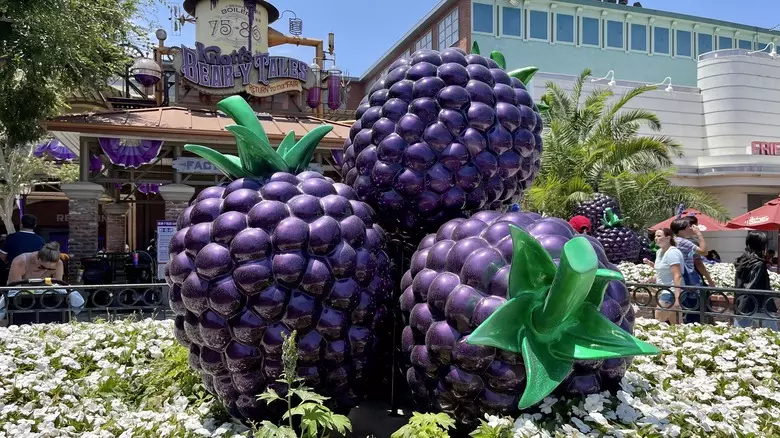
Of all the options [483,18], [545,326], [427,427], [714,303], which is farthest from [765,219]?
[483,18]

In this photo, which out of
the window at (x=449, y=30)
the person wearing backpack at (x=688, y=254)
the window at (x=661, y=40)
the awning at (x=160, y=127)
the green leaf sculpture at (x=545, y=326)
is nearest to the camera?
the green leaf sculpture at (x=545, y=326)

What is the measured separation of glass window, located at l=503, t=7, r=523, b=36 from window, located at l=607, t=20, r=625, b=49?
12.1 feet

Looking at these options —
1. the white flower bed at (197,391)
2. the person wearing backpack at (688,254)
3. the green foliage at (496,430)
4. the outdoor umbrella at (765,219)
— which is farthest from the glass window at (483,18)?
the green foliage at (496,430)

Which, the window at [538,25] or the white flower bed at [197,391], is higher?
the window at [538,25]

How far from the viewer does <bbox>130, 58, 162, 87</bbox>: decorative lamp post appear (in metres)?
13.4

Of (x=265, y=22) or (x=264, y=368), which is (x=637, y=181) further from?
(x=264, y=368)

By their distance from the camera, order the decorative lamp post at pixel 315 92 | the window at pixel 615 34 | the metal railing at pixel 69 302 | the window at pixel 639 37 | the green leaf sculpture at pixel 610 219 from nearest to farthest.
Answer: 1. the metal railing at pixel 69 302
2. the green leaf sculpture at pixel 610 219
3. the decorative lamp post at pixel 315 92
4. the window at pixel 615 34
5. the window at pixel 639 37

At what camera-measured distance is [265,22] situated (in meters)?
14.8

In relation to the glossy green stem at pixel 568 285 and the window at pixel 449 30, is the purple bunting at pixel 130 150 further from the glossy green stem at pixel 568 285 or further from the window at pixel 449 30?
the window at pixel 449 30

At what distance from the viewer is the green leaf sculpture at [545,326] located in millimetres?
1401

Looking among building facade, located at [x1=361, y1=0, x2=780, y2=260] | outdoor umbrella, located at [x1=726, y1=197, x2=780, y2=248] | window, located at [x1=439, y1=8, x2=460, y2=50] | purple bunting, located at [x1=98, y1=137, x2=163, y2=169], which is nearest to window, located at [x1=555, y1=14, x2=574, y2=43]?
building facade, located at [x1=361, y1=0, x2=780, y2=260]

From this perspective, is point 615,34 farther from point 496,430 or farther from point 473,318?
point 496,430

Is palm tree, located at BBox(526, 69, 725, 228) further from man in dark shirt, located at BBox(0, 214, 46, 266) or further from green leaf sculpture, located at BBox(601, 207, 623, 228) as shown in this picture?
man in dark shirt, located at BBox(0, 214, 46, 266)

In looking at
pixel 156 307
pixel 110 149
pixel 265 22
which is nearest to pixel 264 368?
pixel 156 307
